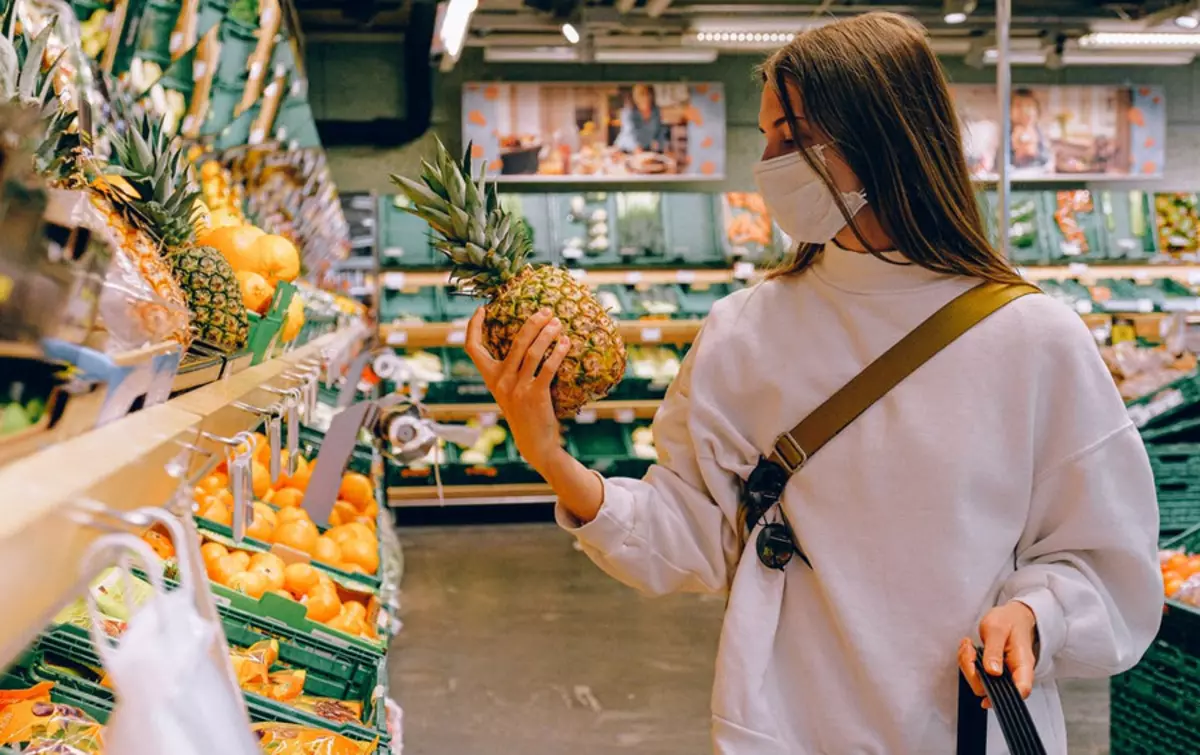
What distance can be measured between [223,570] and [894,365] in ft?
5.33

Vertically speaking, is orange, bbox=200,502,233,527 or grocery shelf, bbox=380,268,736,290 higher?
grocery shelf, bbox=380,268,736,290

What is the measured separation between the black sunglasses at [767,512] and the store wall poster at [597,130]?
7.80 metres

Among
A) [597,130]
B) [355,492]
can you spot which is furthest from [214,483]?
[597,130]

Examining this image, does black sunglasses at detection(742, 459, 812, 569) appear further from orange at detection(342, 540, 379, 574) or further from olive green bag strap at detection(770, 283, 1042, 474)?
orange at detection(342, 540, 379, 574)

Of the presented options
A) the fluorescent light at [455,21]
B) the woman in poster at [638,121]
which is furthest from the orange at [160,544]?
the woman in poster at [638,121]

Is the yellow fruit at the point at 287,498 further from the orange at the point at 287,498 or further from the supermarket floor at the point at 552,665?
the supermarket floor at the point at 552,665

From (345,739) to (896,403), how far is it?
3.17ft

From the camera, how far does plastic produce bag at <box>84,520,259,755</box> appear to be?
1.69 ft

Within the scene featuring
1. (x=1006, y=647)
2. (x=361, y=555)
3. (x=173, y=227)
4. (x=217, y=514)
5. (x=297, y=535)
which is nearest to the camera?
(x=1006, y=647)

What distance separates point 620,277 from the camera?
8.41 metres

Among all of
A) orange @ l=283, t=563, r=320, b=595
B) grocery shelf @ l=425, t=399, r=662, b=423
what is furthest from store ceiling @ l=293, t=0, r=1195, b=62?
orange @ l=283, t=563, r=320, b=595

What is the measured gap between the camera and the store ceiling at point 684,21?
7.98m

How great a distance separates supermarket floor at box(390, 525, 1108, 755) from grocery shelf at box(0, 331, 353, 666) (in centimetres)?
309

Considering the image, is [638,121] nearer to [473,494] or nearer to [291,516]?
[473,494]
